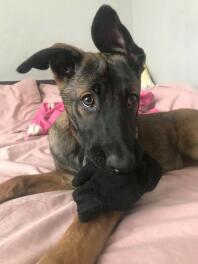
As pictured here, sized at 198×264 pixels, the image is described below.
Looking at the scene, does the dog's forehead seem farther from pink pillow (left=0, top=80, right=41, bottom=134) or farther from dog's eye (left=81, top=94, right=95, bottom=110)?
pink pillow (left=0, top=80, right=41, bottom=134)

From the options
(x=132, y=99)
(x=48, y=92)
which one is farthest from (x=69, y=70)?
(x=48, y=92)

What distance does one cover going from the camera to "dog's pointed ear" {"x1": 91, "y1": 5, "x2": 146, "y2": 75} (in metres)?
1.39

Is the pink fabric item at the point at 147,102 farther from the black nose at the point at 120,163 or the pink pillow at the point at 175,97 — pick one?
the black nose at the point at 120,163

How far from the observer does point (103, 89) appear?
4.03 feet

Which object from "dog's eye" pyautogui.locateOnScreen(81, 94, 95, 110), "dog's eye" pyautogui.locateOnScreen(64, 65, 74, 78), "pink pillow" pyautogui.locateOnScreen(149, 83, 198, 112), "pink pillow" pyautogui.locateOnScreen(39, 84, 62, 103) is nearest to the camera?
"dog's eye" pyautogui.locateOnScreen(81, 94, 95, 110)

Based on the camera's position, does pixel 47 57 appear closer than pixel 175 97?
Yes

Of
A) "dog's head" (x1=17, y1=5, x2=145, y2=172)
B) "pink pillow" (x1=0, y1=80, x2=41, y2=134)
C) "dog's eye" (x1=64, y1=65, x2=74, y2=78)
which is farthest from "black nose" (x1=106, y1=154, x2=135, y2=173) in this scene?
"pink pillow" (x1=0, y1=80, x2=41, y2=134)

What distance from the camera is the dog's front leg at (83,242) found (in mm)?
912

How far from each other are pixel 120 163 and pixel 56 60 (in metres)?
0.52

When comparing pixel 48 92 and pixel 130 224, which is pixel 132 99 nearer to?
pixel 130 224

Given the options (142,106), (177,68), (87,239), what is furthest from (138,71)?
(177,68)

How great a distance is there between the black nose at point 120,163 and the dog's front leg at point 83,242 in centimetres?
15

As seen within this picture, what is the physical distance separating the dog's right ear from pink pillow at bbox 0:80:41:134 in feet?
4.05

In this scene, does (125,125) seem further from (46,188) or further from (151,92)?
(151,92)
